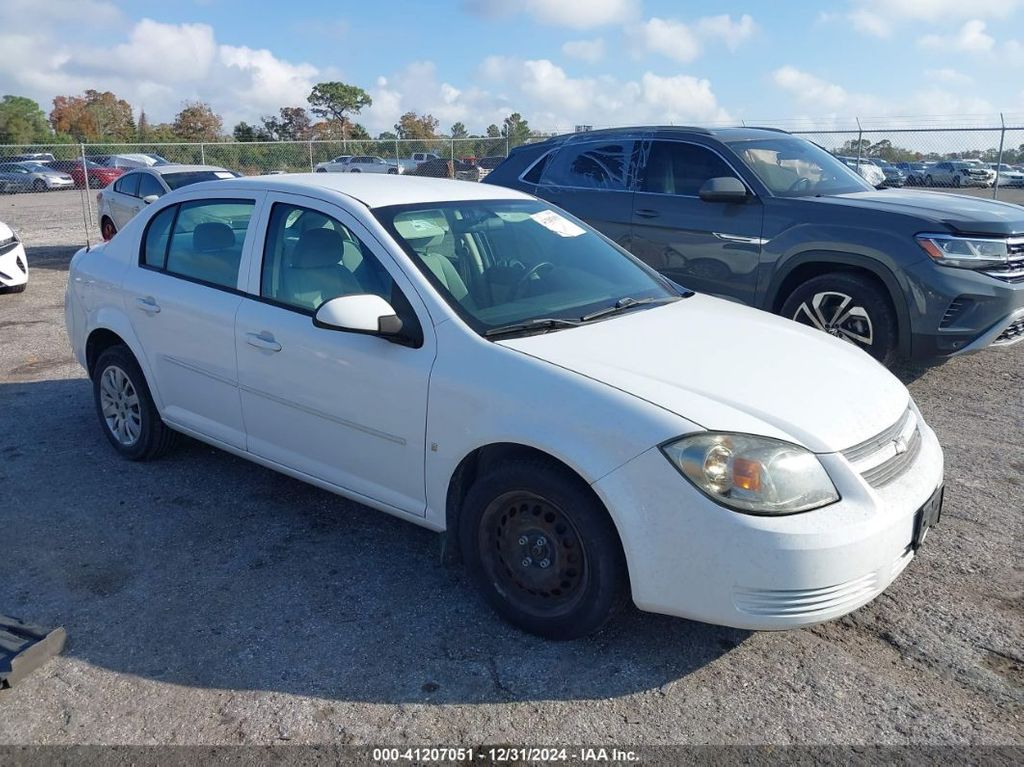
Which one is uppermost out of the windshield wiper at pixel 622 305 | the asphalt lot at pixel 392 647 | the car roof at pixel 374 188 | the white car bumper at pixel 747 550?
the car roof at pixel 374 188

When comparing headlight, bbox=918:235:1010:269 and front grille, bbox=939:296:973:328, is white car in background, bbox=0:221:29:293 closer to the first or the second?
headlight, bbox=918:235:1010:269

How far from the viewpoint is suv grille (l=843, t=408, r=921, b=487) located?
305 centimetres

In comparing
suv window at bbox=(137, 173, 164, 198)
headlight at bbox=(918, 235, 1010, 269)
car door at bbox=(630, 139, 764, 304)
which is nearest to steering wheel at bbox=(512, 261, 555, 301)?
car door at bbox=(630, 139, 764, 304)

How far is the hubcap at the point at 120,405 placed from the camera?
514 cm

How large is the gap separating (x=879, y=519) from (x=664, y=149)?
5179 mm

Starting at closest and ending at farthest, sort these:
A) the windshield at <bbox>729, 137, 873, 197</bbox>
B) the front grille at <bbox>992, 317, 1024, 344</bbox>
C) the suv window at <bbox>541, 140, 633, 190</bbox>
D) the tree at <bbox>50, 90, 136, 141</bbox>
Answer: the front grille at <bbox>992, 317, 1024, 344</bbox> → the windshield at <bbox>729, 137, 873, 197</bbox> → the suv window at <bbox>541, 140, 633, 190</bbox> → the tree at <bbox>50, 90, 136, 141</bbox>

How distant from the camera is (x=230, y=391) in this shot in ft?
14.2

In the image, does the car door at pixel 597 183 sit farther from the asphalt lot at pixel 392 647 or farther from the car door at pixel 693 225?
the asphalt lot at pixel 392 647

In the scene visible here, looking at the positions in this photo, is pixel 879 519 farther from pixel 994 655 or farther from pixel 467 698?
pixel 467 698

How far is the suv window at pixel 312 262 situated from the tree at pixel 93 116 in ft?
260

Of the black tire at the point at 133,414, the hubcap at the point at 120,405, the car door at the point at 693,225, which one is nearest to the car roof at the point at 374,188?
the black tire at the point at 133,414

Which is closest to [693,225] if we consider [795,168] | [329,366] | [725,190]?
[725,190]

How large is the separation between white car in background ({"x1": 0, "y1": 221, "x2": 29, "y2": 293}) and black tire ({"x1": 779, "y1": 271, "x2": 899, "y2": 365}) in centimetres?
898

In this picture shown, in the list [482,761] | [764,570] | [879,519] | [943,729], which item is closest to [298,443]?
[482,761]
